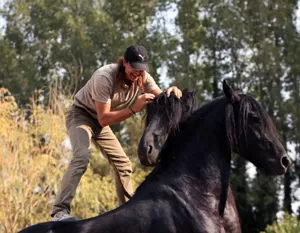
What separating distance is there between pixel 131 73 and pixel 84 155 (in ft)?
3.08

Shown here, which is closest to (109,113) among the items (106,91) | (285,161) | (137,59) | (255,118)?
(106,91)

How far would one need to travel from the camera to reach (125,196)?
6598 mm

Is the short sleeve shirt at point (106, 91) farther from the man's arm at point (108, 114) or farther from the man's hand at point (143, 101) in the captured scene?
the man's hand at point (143, 101)

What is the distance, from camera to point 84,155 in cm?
626

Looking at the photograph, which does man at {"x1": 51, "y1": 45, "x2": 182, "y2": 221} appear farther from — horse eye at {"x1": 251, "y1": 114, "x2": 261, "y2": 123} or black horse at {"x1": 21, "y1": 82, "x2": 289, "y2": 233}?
horse eye at {"x1": 251, "y1": 114, "x2": 261, "y2": 123}

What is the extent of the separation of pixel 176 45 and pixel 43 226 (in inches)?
1294

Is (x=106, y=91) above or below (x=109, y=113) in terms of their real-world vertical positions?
above

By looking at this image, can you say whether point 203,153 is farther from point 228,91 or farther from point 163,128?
point 228,91

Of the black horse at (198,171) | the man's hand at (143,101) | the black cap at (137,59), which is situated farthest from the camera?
the black cap at (137,59)

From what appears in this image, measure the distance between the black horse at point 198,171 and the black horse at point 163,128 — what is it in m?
0.12

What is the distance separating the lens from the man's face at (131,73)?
243 inches

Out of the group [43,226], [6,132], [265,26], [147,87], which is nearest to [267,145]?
[147,87]

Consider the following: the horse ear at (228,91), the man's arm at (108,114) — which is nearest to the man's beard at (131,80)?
the man's arm at (108,114)

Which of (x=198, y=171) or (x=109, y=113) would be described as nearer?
(x=198, y=171)
